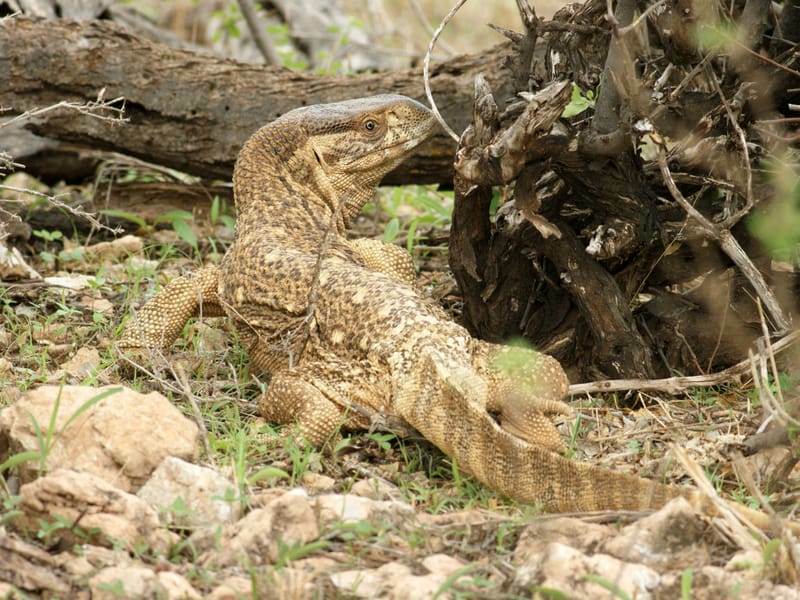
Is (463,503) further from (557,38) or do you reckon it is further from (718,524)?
(557,38)

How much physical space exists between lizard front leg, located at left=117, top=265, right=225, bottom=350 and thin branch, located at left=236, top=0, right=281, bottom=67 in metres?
5.04

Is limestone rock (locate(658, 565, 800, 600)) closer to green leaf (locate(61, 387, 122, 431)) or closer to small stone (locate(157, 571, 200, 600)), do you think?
small stone (locate(157, 571, 200, 600))

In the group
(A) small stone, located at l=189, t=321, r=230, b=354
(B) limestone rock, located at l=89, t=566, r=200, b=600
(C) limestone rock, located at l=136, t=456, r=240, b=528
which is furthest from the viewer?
(A) small stone, located at l=189, t=321, r=230, b=354

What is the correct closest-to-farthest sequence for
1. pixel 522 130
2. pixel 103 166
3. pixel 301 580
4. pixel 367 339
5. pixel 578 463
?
pixel 301 580 → pixel 578 463 → pixel 522 130 → pixel 367 339 → pixel 103 166

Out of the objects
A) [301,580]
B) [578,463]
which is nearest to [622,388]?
[578,463]

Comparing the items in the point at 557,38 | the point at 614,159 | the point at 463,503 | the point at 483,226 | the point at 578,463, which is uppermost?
the point at 557,38

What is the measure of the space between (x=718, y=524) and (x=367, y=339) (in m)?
1.99

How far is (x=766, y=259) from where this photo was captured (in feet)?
18.5

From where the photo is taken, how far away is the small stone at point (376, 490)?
462 centimetres

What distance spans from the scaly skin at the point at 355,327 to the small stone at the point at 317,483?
0.36 meters

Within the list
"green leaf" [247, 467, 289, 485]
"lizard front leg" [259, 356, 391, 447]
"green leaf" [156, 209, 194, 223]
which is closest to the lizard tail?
"lizard front leg" [259, 356, 391, 447]

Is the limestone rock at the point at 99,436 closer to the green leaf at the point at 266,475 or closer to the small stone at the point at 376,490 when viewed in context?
the green leaf at the point at 266,475

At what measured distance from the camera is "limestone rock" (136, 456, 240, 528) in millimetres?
4098

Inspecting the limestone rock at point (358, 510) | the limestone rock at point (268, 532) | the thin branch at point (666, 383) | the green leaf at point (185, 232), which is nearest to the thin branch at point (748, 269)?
the thin branch at point (666, 383)
